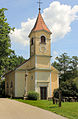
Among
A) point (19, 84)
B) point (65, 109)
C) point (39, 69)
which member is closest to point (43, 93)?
point (39, 69)

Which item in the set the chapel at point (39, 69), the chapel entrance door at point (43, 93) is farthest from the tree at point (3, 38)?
the chapel entrance door at point (43, 93)

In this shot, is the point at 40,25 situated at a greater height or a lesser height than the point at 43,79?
greater

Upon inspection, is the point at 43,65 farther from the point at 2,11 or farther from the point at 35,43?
the point at 2,11

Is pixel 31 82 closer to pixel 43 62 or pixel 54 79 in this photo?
pixel 43 62

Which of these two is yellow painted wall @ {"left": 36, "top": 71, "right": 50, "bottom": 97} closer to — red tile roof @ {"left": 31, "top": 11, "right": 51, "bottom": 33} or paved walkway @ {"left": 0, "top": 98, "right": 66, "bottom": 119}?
red tile roof @ {"left": 31, "top": 11, "right": 51, "bottom": 33}

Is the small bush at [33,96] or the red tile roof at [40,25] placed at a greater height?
the red tile roof at [40,25]

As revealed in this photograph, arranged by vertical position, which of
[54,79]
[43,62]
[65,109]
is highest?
[43,62]

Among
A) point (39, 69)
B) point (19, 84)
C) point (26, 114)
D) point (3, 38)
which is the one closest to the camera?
point (26, 114)

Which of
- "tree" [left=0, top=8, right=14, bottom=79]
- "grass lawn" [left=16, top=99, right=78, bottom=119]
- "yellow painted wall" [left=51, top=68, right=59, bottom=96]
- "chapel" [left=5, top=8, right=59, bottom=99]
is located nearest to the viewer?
"grass lawn" [left=16, top=99, right=78, bottom=119]

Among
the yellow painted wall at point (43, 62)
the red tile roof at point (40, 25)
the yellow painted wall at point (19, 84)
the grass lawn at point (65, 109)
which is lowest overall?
the grass lawn at point (65, 109)

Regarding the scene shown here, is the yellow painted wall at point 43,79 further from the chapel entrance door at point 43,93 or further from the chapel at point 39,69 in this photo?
the chapel entrance door at point 43,93

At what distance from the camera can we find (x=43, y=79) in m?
28.8

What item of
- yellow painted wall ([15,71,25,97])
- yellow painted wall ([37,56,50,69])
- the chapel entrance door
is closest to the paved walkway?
the chapel entrance door

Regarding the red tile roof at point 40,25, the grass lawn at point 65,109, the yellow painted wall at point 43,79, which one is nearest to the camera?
the grass lawn at point 65,109
